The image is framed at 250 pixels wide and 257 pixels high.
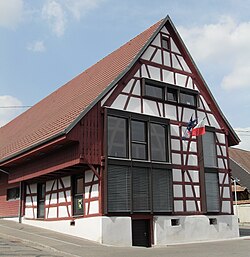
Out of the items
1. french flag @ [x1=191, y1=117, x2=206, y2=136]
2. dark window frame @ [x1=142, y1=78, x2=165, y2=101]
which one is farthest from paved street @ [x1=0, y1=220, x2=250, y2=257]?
dark window frame @ [x1=142, y1=78, x2=165, y2=101]

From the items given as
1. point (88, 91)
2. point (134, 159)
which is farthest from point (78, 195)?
A: point (88, 91)

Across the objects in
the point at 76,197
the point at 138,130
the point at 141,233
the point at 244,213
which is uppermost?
the point at 138,130

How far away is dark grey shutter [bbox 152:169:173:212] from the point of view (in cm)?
1690

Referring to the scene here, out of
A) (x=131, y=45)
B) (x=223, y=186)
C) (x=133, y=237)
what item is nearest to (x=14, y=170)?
(x=133, y=237)

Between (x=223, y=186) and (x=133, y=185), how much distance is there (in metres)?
6.15

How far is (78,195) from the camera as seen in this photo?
16672mm

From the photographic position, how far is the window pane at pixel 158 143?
17500 mm

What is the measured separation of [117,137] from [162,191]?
310 centimetres

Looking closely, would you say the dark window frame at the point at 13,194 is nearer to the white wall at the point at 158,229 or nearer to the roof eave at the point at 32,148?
the white wall at the point at 158,229

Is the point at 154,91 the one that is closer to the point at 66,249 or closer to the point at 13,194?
the point at 66,249

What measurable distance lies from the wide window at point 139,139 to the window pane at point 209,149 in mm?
3920

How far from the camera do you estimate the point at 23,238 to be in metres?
14.4

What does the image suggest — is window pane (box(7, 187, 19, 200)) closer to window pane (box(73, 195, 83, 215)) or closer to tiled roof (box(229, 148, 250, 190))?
window pane (box(73, 195, 83, 215))

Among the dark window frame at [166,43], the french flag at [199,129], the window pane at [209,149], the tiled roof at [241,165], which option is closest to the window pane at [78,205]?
the french flag at [199,129]
